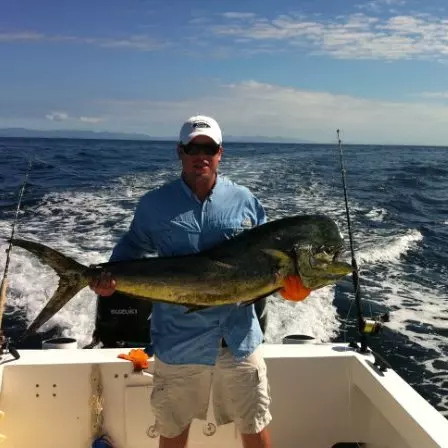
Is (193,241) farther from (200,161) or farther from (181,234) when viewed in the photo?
(200,161)

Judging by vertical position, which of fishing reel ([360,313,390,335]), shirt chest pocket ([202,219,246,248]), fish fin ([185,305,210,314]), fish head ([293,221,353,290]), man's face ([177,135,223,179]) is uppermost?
man's face ([177,135,223,179])

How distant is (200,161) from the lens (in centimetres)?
239

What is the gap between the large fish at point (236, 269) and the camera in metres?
2.19

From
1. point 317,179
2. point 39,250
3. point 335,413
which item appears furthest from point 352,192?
point 39,250

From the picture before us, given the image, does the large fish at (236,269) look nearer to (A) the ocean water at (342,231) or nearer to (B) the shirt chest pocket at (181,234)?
(B) the shirt chest pocket at (181,234)

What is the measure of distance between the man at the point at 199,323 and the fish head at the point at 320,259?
34 centimetres

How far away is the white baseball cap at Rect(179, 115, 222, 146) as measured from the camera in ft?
7.75

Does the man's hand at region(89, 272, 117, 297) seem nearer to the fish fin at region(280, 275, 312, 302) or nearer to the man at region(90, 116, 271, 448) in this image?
the man at region(90, 116, 271, 448)

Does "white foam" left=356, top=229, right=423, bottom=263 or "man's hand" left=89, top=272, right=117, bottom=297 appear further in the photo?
"white foam" left=356, top=229, right=423, bottom=263

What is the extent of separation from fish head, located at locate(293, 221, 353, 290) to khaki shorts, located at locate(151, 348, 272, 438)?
0.53 m

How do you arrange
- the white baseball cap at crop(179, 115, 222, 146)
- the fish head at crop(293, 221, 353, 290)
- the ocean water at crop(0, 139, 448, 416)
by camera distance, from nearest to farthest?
1. the fish head at crop(293, 221, 353, 290)
2. the white baseball cap at crop(179, 115, 222, 146)
3. the ocean water at crop(0, 139, 448, 416)

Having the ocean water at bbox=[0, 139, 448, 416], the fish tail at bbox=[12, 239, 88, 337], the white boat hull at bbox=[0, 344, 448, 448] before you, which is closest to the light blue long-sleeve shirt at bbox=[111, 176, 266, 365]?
the fish tail at bbox=[12, 239, 88, 337]

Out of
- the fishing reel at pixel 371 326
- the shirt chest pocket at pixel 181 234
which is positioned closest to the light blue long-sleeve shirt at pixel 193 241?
the shirt chest pocket at pixel 181 234

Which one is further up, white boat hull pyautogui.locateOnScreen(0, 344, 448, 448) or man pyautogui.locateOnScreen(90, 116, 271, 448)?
man pyautogui.locateOnScreen(90, 116, 271, 448)
